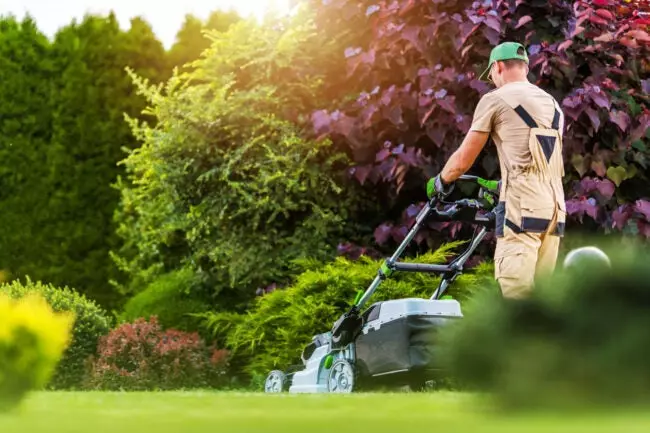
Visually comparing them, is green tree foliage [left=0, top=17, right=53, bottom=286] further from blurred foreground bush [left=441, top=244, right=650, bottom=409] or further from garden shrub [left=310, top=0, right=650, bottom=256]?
blurred foreground bush [left=441, top=244, right=650, bottom=409]

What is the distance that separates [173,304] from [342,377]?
13.1 feet

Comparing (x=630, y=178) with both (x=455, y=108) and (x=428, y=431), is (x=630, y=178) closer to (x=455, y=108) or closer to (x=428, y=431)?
(x=455, y=108)

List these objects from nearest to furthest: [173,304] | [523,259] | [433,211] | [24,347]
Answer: [24,347] < [523,259] < [433,211] < [173,304]

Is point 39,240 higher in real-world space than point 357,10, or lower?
lower

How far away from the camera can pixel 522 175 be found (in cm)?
606

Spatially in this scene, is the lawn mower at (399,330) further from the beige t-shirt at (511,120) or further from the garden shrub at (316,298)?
the garden shrub at (316,298)

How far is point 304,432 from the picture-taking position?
2814 mm

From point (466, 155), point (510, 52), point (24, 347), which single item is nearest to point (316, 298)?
point (466, 155)

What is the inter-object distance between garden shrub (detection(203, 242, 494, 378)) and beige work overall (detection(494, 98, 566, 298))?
6.32ft

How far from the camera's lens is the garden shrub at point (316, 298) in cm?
849

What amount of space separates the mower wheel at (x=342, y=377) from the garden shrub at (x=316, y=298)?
1.30m

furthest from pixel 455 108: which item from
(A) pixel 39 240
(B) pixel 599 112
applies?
(A) pixel 39 240

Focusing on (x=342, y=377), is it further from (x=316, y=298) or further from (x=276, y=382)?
(x=316, y=298)

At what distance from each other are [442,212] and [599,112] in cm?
278
